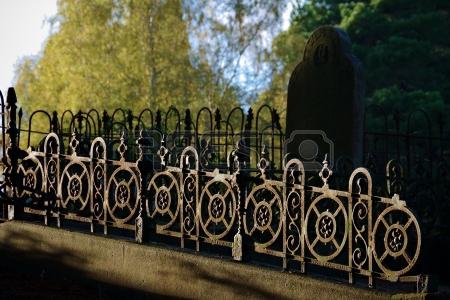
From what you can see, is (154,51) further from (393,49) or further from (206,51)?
(393,49)

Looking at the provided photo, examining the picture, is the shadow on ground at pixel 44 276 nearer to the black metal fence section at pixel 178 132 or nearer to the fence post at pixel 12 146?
the fence post at pixel 12 146

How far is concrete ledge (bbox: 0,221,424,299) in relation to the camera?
5.62 m

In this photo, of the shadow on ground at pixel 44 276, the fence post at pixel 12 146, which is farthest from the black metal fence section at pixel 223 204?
the shadow on ground at pixel 44 276

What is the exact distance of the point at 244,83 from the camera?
28828mm

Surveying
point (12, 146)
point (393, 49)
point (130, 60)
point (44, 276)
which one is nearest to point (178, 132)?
point (12, 146)

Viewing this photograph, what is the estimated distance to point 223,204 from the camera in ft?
20.9

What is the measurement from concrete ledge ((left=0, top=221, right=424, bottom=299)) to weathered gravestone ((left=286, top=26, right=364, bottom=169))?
354 centimetres

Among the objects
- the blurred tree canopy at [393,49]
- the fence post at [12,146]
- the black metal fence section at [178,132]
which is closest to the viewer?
the fence post at [12,146]

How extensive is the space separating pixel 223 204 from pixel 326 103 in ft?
13.2

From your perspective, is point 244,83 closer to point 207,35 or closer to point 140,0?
point 207,35

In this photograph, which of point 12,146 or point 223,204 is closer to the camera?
point 223,204

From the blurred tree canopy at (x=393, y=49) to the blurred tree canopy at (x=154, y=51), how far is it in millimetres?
1200

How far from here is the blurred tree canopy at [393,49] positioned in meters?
26.0

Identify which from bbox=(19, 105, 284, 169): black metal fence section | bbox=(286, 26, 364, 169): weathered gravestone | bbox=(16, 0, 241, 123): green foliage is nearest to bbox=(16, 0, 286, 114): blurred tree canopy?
bbox=(16, 0, 241, 123): green foliage
